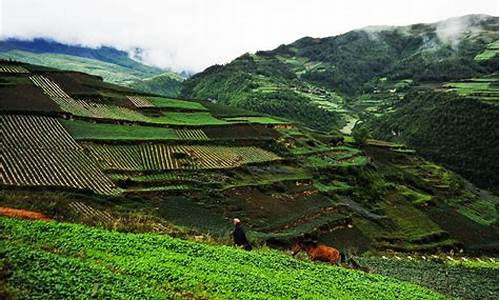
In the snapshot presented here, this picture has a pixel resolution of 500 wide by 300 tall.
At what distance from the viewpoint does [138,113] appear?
86.9m

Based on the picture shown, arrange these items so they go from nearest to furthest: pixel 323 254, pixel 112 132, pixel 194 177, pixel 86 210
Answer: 1. pixel 323 254
2. pixel 86 210
3. pixel 194 177
4. pixel 112 132

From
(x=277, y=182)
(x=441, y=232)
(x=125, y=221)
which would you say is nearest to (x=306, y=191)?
(x=277, y=182)

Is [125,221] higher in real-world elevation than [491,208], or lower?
higher

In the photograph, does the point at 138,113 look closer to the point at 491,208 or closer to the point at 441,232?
the point at 441,232

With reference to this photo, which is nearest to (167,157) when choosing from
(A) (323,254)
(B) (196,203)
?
(B) (196,203)

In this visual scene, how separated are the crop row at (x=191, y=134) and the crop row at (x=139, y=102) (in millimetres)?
12445

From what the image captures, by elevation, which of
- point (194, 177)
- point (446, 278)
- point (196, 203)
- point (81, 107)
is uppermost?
point (81, 107)

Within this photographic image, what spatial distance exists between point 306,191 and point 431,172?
6854cm

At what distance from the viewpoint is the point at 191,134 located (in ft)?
269

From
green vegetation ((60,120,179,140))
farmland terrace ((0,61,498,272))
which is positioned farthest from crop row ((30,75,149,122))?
green vegetation ((60,120,179,140))

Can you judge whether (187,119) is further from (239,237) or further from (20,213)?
(20,213)

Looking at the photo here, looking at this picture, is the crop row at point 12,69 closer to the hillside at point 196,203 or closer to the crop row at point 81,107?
the hillside at point 196,203

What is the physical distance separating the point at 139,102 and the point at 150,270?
75891mm

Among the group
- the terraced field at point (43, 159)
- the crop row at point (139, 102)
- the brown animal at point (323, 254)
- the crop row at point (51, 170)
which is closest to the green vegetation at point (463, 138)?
the crop row at point (139, 102)
